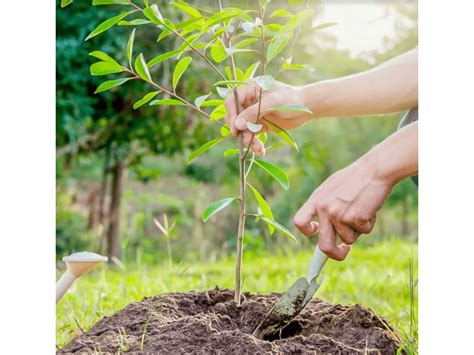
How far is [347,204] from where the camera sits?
118cm

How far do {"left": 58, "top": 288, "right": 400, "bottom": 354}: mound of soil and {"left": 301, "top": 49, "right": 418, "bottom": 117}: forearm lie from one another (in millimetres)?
420

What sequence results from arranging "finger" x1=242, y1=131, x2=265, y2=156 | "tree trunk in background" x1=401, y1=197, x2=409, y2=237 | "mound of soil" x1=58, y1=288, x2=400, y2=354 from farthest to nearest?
"tree trunk in background" x1=401, y1=197, x2=409, y2=237 < "finger" x1=242, y1=131, x2=265, y2=156 < "mound of soil" x1=58, y1=288, x2=400, y2=354

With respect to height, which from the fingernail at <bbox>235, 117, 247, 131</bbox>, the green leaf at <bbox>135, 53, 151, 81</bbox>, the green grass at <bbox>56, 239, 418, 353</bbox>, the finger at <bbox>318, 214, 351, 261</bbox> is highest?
the green leaf at <bbox>135, 53, 151, 81</bbox>

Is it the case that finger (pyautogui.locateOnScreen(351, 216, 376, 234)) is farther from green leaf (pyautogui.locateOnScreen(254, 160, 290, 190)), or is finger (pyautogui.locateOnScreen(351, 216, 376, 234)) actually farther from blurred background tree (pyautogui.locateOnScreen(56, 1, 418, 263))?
blurred background tree (pyautogui.locateOnScreen(56, 1, 418, 263))

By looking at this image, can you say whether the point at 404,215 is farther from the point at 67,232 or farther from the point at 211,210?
the point at 211,210

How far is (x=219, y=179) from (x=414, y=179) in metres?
3.99

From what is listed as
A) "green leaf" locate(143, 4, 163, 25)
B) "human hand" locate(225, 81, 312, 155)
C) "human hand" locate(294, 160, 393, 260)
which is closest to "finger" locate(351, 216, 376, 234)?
"human hand" locate(294, 160, 393, 260)

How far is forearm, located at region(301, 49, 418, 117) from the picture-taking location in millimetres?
1418

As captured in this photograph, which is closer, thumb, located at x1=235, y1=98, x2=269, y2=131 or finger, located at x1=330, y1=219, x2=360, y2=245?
finger, located at x1=330, y1=219, x2=360, y2=245

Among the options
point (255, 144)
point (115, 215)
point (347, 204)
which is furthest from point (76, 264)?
point (115, 215)

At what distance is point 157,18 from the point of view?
48.3 inches

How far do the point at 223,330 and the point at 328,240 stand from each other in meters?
0.25
